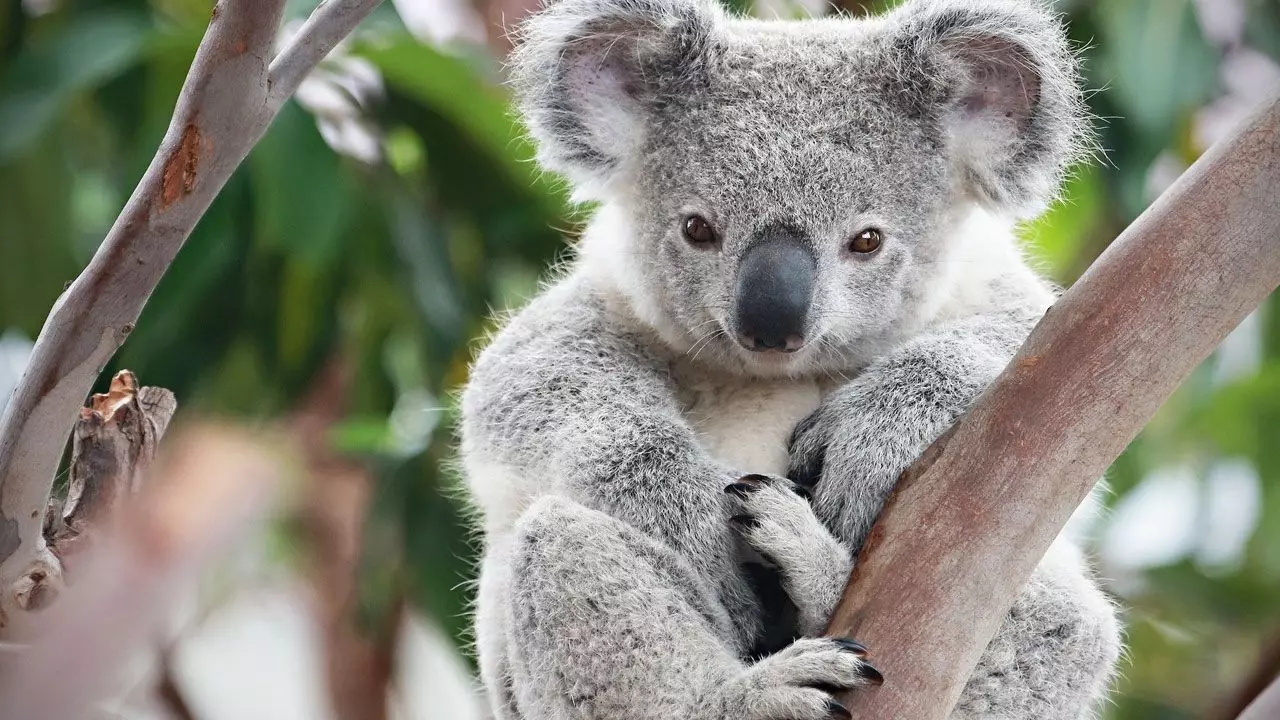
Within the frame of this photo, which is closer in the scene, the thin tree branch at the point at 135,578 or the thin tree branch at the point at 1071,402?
the thin tree branch at the point at 135,578

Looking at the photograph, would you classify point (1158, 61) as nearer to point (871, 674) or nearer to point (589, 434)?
point (589, 434)

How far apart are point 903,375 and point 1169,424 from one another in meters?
3.21

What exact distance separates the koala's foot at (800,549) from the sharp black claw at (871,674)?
0.63 ft

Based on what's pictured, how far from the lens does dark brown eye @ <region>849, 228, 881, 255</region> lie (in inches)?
95.7

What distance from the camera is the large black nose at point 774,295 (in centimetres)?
224

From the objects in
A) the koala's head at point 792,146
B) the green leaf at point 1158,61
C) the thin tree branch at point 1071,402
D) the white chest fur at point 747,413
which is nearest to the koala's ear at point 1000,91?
the koala's head at point 792,146

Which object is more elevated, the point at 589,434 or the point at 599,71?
the point at 599,71

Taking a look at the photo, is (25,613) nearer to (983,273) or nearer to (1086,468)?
(1086,468)

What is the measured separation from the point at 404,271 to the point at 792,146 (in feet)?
6.93

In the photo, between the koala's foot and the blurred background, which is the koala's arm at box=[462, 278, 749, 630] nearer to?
the koala's foot

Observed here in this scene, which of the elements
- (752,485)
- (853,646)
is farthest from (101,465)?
(853,646)

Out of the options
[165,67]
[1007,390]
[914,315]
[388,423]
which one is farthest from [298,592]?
[1007,390]

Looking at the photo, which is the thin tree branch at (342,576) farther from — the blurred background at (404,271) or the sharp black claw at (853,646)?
the sharp black claw at (853,646)

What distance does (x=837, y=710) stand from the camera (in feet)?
6.23
